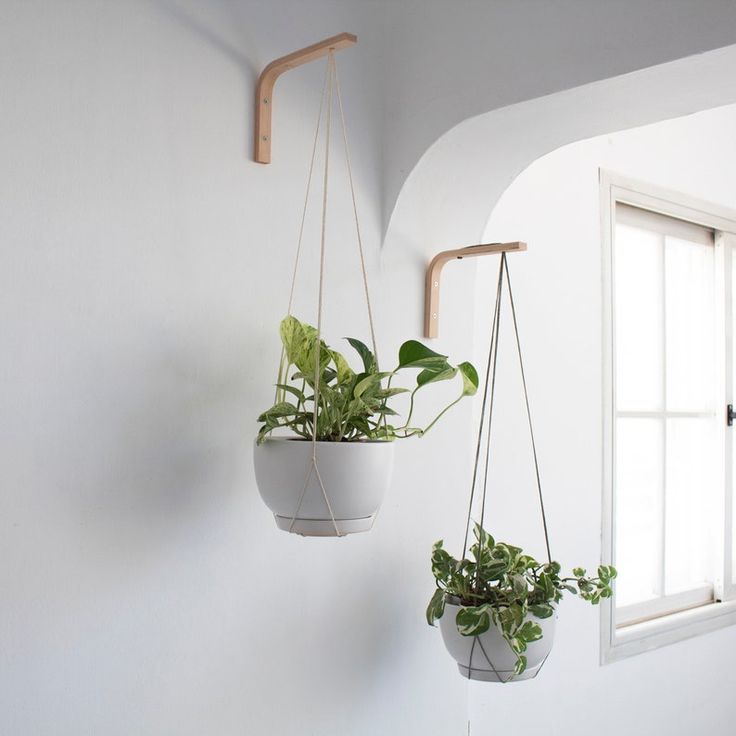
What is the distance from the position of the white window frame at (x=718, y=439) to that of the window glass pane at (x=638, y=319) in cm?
11


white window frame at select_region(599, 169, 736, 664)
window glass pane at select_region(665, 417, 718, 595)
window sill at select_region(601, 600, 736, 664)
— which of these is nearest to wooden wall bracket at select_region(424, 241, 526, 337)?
white window frame at select_region(599, 169, 736, 664)

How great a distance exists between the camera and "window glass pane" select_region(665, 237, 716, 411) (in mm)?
2371

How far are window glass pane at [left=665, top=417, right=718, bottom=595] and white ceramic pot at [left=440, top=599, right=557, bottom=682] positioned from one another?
115 centimetres

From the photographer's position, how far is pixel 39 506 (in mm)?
1039

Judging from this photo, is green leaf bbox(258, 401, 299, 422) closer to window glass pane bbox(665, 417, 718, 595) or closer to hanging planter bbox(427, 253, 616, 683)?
hanging planter bbox(427, 253, 616, 683)

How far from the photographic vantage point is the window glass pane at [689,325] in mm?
2371

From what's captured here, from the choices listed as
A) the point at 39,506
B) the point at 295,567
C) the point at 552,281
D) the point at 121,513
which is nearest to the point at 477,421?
the point at 552,281

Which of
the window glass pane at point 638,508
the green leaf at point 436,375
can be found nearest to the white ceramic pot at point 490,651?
the green leaf at point 436,375

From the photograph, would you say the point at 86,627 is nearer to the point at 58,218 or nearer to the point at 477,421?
the point at 58,218

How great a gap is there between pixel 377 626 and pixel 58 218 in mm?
854

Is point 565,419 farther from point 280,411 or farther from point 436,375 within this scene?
point 280,411

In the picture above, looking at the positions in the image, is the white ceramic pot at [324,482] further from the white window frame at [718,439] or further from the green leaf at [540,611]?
the white window frame at [718,439]

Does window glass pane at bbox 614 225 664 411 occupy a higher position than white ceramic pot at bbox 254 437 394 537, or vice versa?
window glass pane at bbox 614 225 664 411

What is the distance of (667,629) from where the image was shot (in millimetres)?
2207
